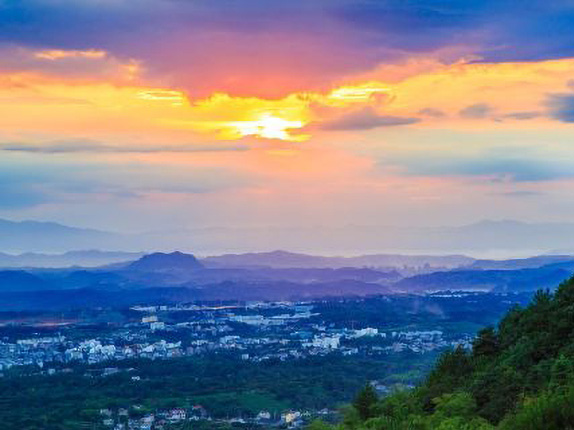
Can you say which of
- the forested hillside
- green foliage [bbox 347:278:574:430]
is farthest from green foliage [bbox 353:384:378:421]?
green foliage [bbox 347:278:574:430]

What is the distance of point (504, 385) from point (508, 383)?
11cm

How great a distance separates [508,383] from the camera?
70.4ft

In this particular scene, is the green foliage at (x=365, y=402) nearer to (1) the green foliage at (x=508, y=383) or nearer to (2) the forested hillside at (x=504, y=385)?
(2) the forested hillside at (x=504, y=385)

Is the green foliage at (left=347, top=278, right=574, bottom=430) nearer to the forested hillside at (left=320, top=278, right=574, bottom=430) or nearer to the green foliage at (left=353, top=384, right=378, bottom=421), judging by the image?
the forested hillside at (left=320, top=278, right=574, bottom=430)

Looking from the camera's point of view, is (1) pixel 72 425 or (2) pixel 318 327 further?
(2) pixel 318 327

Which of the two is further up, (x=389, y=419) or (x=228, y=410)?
(x=389, y=419)

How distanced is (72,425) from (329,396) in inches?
738

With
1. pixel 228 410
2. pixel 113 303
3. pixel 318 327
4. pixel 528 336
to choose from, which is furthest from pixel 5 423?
pixel 113 303

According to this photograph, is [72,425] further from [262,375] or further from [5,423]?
[262,375]

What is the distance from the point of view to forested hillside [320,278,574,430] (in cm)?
1666

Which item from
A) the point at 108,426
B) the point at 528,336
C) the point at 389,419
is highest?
the point at 528,336

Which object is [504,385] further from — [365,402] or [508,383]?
[365,402]

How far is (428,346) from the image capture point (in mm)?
94125

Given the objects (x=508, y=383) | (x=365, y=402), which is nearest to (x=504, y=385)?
(x=508, y=383)
